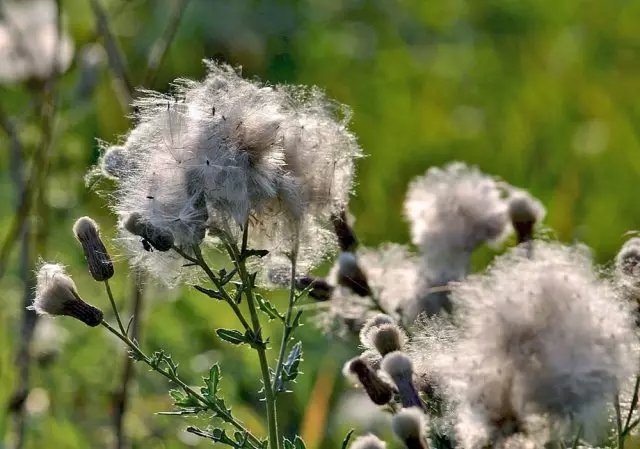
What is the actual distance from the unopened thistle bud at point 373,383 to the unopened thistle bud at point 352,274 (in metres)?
0.26

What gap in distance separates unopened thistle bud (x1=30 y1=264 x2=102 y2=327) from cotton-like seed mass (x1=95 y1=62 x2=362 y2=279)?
0.07 m

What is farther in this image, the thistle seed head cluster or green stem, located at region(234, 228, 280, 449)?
the thistle seed head cluster

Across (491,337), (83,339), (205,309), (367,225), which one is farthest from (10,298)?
(491,337)

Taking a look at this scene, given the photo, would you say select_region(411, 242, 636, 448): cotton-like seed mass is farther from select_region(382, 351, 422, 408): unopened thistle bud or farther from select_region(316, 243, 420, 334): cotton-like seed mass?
select_region(316, 243, 420, 334): cotton-like seed mass

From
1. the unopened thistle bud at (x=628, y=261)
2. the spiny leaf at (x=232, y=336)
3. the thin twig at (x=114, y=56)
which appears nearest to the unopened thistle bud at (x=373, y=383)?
the spiny leaf at (x=232, y=336)

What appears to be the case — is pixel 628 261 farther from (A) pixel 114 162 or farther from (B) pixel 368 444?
(A) pixel 114 162

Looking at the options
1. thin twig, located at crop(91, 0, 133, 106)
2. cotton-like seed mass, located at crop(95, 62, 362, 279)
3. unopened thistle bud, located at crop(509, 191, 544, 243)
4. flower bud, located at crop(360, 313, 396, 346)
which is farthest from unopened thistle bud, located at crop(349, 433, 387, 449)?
thin twig, located at crop(91, 0, 133, 106)

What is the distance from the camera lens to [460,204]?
4.48 feet

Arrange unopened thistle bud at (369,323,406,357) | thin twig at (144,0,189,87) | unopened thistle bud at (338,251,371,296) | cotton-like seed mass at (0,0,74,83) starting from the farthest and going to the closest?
1. cotton-like seed mass at (0,0,74,83)
2. thin twig at (144,0,189,87)
3. unopened thistle bud at (338,251,371,296)
4. unopened thistle bud at (369,323,406,357)

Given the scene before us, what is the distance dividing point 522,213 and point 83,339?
168cm

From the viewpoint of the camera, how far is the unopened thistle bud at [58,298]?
1.06 m

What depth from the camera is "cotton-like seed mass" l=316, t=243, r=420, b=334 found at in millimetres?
1255

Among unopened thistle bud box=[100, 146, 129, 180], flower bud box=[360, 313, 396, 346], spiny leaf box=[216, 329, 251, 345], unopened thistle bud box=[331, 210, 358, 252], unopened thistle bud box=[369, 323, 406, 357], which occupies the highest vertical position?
unopened thistle bud box=[331, 210, 358, 252]

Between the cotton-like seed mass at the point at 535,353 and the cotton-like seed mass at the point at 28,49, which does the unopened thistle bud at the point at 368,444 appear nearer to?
the cotton-like seed mass at the point at 535,353
